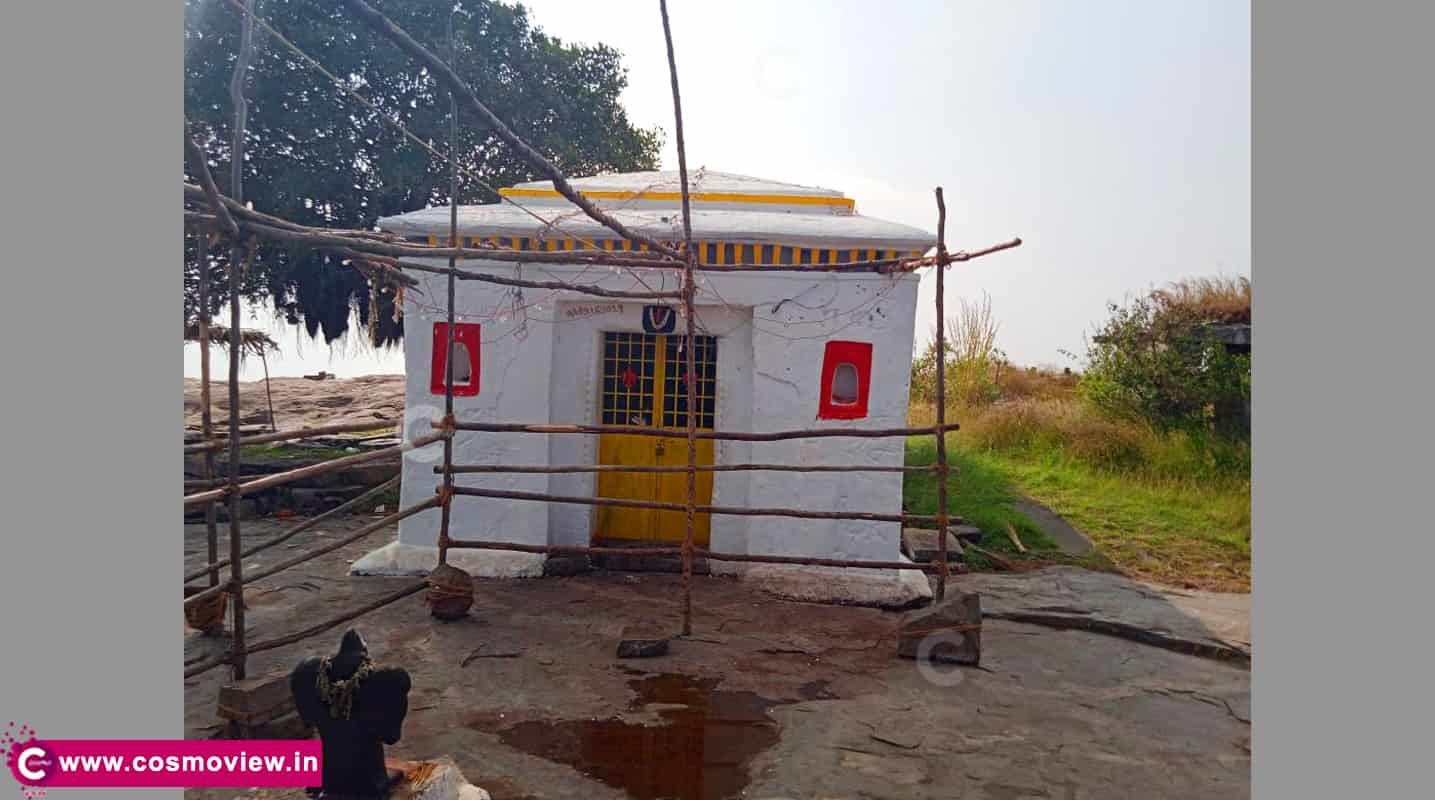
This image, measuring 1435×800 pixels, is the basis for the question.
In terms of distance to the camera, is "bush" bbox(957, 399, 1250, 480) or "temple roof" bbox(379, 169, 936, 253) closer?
"temple roof" bbox(379, 169, 936, 253)

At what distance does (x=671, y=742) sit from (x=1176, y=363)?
36.1 feet

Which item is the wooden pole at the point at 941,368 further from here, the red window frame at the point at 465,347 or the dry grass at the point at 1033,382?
the dry grass at the point at 1033,382

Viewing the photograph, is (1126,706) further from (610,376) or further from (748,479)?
(610,376)

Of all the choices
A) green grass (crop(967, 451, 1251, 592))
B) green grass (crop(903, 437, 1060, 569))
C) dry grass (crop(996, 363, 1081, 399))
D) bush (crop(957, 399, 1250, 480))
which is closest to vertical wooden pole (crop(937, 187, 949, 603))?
green grass (crop(903, 437, 1060, 569))

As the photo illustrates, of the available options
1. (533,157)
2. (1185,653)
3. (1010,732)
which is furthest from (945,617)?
(533,157)

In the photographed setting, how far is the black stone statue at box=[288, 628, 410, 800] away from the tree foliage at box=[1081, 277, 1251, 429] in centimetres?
1201

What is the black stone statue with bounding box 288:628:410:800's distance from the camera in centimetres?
299

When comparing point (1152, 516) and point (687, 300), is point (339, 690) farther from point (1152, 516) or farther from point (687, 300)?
point (1152, 516)

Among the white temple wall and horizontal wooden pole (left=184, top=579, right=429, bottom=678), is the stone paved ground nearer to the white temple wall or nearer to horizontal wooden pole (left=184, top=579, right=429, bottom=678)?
horizontal wooden pole (left=184, top=579, right=429, bottom=678)

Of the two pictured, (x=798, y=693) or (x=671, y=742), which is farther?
(x=798, y=693)

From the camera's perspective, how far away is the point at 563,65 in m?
12.9

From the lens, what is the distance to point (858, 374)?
6.86m

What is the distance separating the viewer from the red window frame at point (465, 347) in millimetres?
6981

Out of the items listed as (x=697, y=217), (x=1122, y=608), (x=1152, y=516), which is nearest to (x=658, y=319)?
(x=697, y=217)
